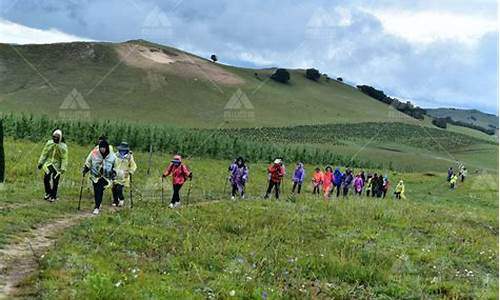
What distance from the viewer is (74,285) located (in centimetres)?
936

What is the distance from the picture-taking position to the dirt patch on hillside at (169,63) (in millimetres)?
135875

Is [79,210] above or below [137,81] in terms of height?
below

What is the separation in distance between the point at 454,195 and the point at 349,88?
130m

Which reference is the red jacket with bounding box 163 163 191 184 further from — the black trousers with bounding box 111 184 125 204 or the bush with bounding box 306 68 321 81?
the bush with bounding box 306 68 321 81

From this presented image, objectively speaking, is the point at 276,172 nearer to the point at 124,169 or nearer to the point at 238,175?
the point at 238,175

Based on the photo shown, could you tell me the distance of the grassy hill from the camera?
11250 centimetres

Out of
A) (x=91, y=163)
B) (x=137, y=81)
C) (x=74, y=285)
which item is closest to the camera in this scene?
(x=74, y=285)

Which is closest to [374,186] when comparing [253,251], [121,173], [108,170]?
[121,173]

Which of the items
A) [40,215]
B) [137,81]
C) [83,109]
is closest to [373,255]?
[40,215]

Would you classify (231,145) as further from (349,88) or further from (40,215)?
(349,88)

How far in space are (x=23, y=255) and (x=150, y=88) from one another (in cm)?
11938

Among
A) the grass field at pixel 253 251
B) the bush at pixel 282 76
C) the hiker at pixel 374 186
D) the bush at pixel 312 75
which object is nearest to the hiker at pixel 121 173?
the grass field at pixel 253 251

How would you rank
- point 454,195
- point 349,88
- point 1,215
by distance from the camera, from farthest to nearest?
point 349,88, point 454,195, point 1,215

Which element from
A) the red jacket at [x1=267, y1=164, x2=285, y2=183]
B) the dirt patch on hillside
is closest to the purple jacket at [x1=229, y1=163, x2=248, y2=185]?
the red jacket at [x1=267, y1=164, x2=285, y2=183]
